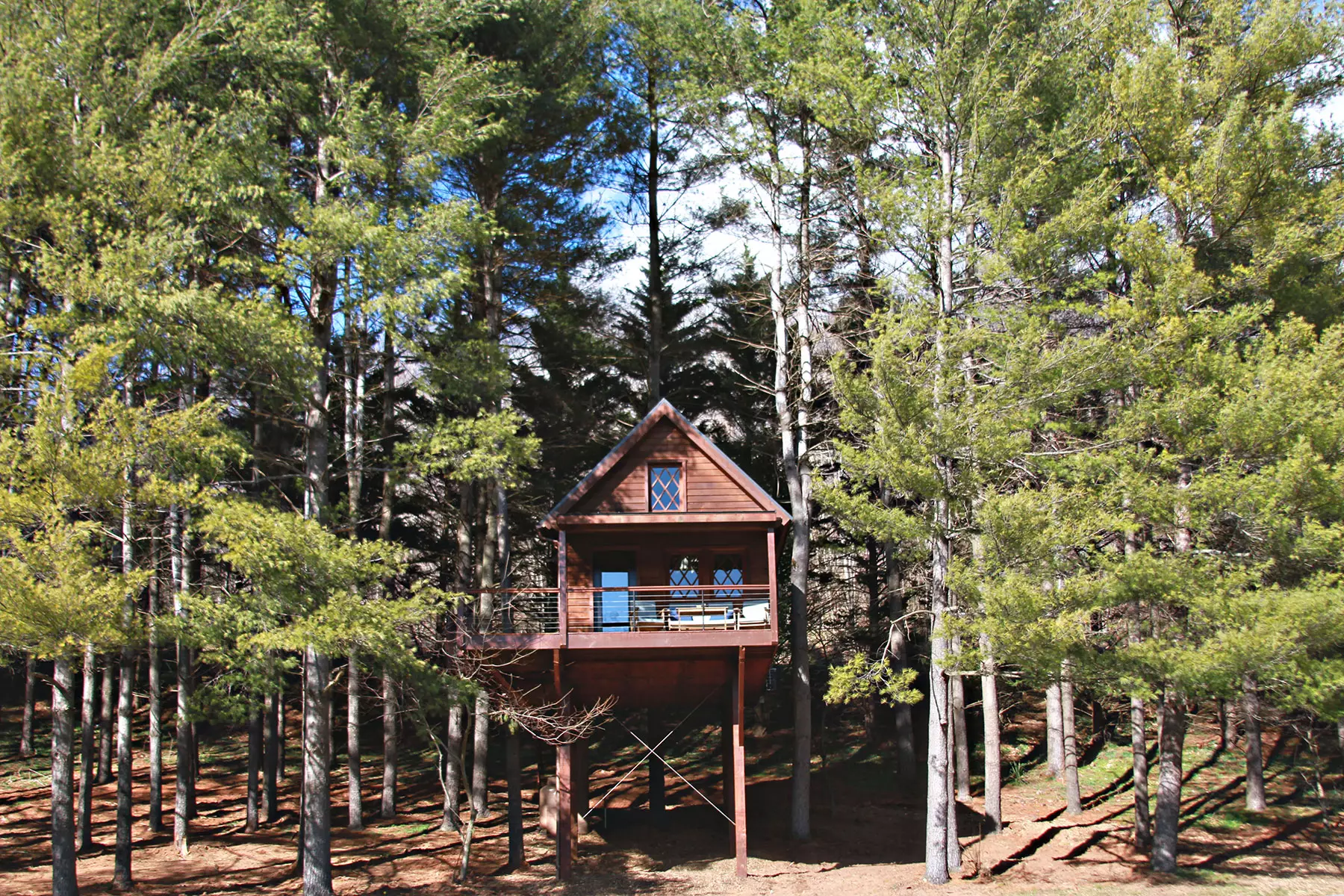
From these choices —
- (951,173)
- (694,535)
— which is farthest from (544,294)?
(951,173)

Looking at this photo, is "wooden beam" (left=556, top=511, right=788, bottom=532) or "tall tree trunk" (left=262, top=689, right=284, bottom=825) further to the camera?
"tall tree trunk" (left=262, top=689, right=284, bottom=825)

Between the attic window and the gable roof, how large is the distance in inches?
24.3

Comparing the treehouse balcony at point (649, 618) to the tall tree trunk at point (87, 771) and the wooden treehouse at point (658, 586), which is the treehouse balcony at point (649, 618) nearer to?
the wooden treehouse at point (658, 586)

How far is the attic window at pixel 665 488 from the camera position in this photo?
1775 cm

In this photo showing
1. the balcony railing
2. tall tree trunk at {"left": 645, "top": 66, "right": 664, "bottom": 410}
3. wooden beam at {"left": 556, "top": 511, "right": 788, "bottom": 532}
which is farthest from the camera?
tall tree trunk at {"left": 645, "top": 66, "right": 664, "bottom": 410}

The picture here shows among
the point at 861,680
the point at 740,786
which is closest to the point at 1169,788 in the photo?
the point at 861,680

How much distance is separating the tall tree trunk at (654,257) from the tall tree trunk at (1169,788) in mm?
13002

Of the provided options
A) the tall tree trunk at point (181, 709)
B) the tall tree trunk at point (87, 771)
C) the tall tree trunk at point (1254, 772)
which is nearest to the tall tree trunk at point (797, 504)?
the tall tree trunk at point (1254, 772)

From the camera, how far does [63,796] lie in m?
13.2

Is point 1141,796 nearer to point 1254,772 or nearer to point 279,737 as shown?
point 1254,772

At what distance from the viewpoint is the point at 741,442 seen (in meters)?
27.5

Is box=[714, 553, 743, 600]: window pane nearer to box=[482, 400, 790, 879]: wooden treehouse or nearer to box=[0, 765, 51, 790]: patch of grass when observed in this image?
box=[482, 400, 790, 879]: wooden treehouse

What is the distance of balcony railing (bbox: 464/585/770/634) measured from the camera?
16.8 metres

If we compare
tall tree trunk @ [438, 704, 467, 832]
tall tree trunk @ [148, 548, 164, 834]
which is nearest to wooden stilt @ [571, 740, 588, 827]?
tall tree trunk @ [438, 704, 467, 832]
